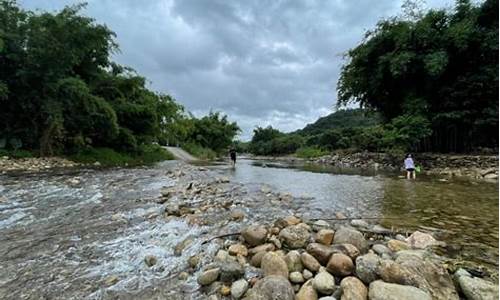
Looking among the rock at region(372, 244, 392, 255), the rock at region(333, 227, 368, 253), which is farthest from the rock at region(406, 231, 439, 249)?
the rock at region(333, 227, 368, 253)

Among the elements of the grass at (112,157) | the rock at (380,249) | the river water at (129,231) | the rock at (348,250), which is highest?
the grass at (112,157)

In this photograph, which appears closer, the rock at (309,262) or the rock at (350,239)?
the rock at (309,262)

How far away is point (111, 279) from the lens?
2.68 meters

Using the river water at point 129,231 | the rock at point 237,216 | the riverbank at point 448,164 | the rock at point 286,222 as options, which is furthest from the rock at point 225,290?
the riverbank at point 448,164

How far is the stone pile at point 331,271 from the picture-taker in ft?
7.02

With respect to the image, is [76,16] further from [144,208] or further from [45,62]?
[144,208]

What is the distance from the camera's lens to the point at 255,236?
3262mm

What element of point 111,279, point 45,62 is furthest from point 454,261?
point 45,62

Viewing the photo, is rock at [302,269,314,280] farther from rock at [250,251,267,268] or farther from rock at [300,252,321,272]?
rock at [250,251,267,268]

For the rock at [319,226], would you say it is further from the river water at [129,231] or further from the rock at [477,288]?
the rock at [477,288]

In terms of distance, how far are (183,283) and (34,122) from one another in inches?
680

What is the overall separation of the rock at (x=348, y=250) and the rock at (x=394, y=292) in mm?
497

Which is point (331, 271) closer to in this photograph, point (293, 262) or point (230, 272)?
point (293, 262)

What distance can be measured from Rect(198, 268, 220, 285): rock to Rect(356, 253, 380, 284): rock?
3.99 feet
